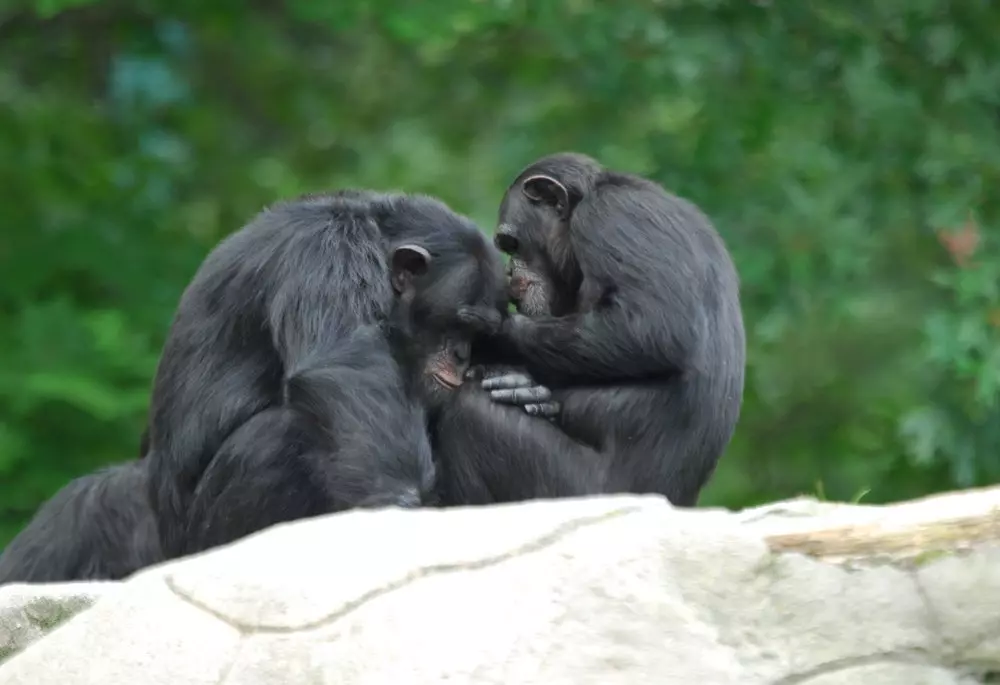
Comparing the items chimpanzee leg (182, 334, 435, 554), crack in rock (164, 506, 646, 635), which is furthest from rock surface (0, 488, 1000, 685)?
chimpanzee leg (182, 334, 435, 554)

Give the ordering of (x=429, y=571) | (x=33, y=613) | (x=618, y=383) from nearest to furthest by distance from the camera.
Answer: (x=429, y=571) → (x=33, y=613) → (x=618, y=383)

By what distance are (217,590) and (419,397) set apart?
1.53m

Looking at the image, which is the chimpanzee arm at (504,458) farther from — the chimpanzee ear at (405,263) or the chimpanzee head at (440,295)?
the chimpanzee ear at (405,263)

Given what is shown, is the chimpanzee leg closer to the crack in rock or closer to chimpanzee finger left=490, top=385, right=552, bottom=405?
chimpanzee finger left=490, top=385, right=552, bottom=405

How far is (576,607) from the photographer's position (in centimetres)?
361

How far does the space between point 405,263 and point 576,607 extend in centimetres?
212

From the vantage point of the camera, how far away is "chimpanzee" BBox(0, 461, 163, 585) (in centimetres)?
680

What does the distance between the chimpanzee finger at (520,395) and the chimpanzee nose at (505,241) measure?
0.77 metres

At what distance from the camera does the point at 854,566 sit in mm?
3740

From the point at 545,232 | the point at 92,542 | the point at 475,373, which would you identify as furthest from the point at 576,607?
the point at 92,542

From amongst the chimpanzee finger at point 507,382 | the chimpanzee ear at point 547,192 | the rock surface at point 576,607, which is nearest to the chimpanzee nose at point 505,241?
the chimpanzee ear at point 547,192

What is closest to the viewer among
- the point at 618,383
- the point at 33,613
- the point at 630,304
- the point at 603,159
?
the point at 33,613

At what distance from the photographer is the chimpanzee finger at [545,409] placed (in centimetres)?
531

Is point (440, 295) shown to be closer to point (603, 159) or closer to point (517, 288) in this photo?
point (517, 288)
